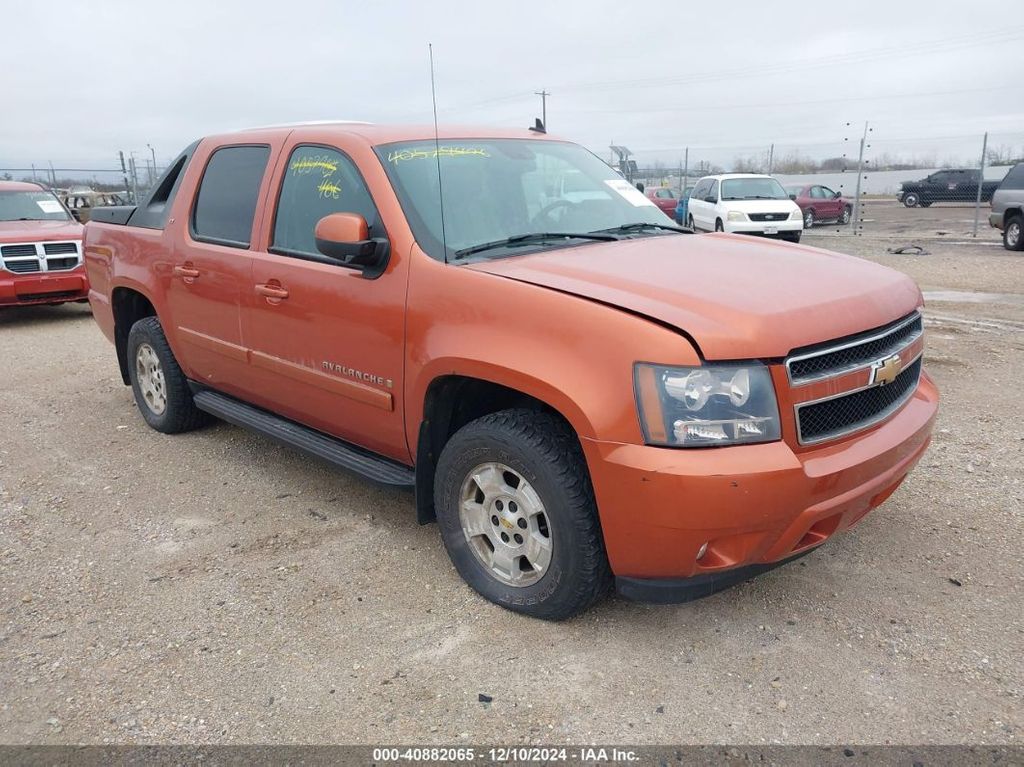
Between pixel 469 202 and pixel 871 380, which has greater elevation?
pixel 469 202

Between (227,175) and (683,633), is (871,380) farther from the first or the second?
(227,175)

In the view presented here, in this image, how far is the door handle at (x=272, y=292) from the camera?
3.70 m

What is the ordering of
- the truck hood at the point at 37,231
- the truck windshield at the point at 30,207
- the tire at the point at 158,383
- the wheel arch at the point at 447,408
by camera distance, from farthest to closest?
the truck windshield at the point at 30,207, the truck hood at the point at 37,231, the tire at the point at 158,383, the wheel arch at the point at 447,408

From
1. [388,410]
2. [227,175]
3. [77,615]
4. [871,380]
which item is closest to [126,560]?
[77,615]

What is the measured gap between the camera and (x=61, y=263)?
9484mm

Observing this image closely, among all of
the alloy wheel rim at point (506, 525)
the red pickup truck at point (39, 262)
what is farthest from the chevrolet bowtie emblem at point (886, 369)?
the red pickup truck at point (39, 262)

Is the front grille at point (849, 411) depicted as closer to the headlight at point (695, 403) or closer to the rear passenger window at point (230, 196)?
the headlight at point (695, 403)

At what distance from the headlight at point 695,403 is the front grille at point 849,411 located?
0.73ft

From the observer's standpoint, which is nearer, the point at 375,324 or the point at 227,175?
the point at 375,324

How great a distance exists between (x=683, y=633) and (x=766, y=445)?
914mm

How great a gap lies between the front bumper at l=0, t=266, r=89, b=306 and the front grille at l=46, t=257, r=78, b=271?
0.06 metres

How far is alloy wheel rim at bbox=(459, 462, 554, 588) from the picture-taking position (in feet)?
9.43

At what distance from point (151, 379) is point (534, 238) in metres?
3.20

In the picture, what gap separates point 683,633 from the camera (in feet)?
9.66
